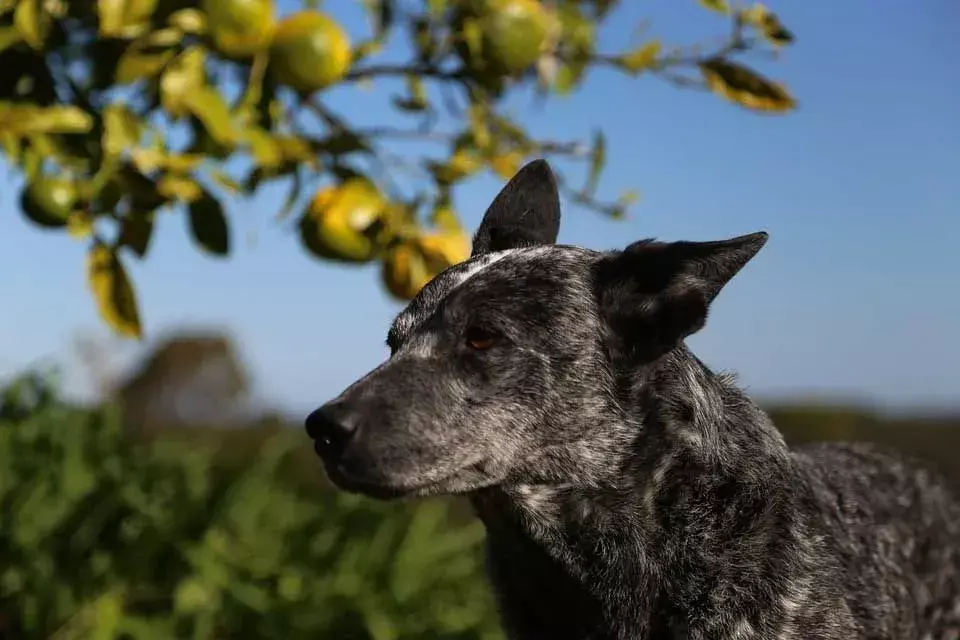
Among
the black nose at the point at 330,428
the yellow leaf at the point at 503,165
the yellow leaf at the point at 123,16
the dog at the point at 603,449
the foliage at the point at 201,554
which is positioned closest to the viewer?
the black nose at the point at 330,428

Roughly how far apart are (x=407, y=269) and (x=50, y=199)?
1.19 meters

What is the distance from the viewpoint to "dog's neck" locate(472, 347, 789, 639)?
11.3 feet

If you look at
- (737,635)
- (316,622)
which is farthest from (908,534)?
(316,622)

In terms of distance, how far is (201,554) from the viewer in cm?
680

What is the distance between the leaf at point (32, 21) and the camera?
3.49 m

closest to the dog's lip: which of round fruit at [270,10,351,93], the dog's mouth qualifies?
the dog's mouth

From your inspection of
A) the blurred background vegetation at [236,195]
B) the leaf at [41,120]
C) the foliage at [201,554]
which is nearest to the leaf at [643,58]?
the blurred background vegetation at [236,195]

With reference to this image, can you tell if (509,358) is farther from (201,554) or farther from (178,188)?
(201,554)

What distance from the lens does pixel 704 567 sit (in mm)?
3416

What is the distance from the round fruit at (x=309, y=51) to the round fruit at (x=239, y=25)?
63 mm

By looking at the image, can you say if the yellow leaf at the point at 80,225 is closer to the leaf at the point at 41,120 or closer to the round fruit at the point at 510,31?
the leaf at the point at 41,120

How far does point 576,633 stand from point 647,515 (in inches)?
17.7

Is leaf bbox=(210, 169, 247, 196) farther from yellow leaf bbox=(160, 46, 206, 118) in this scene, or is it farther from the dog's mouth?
the dog's mouth

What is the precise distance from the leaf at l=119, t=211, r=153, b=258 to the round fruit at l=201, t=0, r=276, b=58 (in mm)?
703
